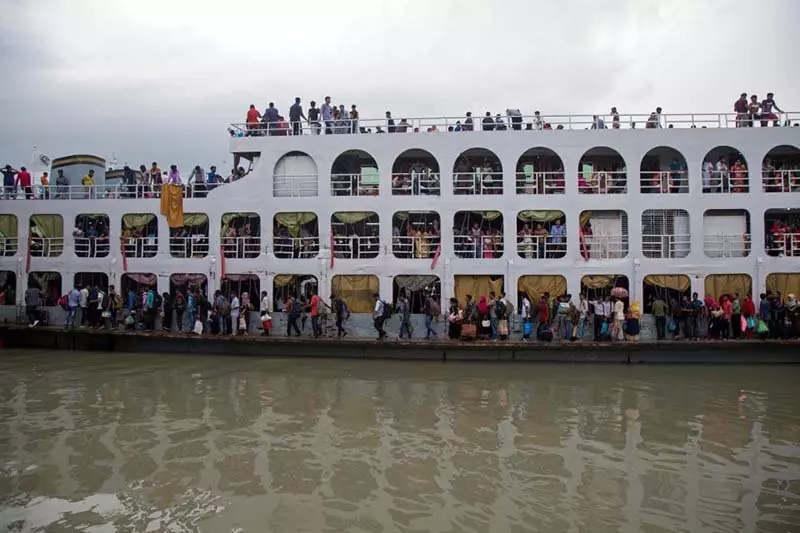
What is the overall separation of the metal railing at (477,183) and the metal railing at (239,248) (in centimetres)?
655

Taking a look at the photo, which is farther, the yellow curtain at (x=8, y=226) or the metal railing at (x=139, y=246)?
the yellow curtain at (x=8, y=226)

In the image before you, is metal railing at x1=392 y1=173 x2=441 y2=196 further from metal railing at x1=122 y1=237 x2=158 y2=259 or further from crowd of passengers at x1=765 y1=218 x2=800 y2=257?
crowd of passengers at x1=765 y1=218 x2=800 y2=257

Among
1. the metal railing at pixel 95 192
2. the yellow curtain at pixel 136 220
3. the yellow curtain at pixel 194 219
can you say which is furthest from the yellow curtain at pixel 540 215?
the yellow curtain at pixel 136 220

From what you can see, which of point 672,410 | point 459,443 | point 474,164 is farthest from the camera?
point 474,164

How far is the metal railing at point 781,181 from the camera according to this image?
18.0 m

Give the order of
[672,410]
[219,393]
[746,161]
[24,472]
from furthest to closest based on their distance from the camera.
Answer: [746,161] < [219,393] < [672,410] < [24,472]

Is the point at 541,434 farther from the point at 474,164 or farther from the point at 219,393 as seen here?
the point at 474,164

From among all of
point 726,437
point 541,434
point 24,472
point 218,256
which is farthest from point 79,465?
point 218,256

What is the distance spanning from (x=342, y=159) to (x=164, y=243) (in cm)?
637

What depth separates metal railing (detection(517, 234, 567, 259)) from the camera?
18081 millimetres

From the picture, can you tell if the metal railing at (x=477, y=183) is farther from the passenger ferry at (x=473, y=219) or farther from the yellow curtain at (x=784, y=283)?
the yellow curtain at (x=784, y=283)

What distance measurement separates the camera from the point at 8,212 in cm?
2066

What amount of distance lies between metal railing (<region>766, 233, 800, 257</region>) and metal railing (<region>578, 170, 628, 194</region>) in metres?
4.55

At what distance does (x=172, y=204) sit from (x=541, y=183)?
11.7 metres
